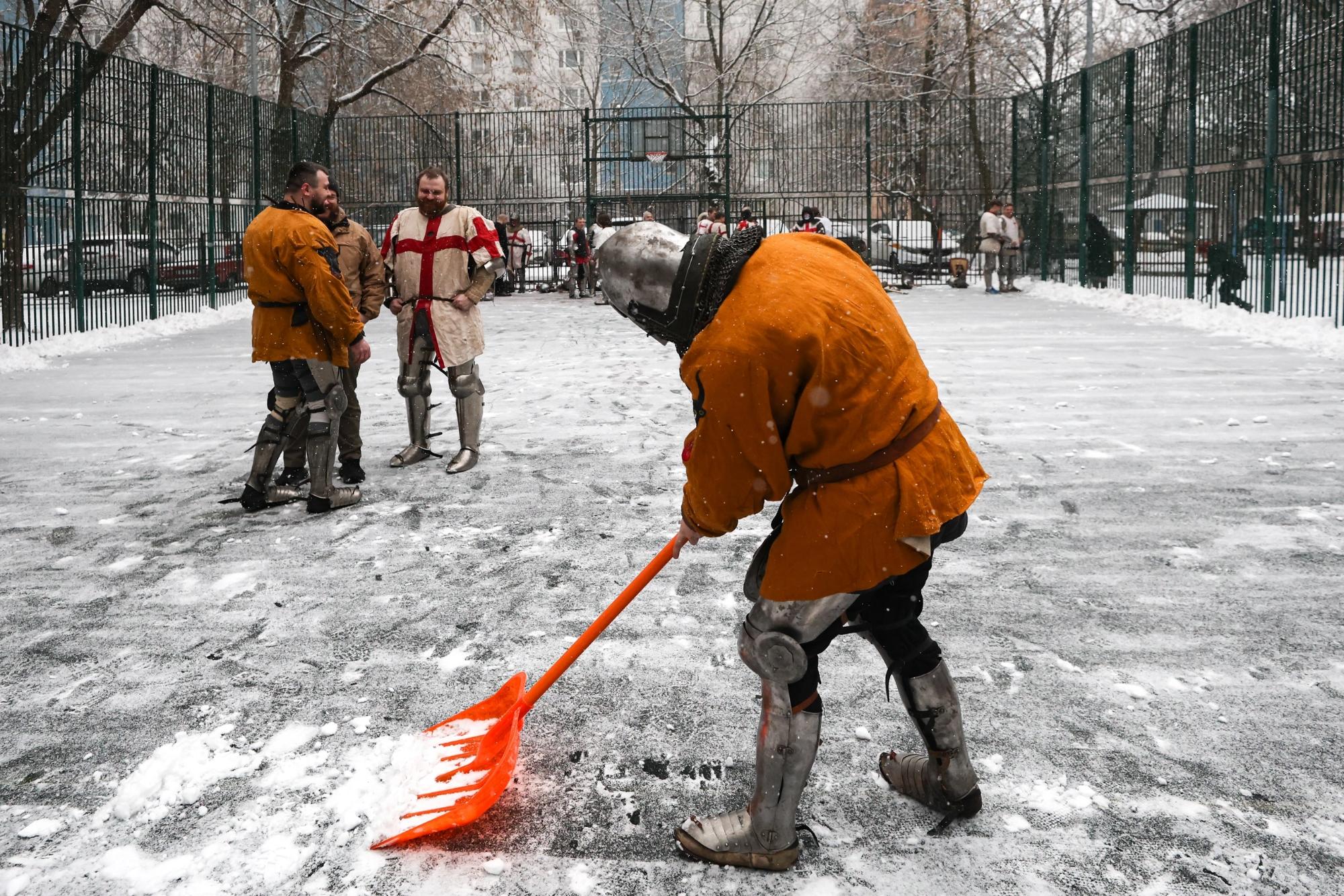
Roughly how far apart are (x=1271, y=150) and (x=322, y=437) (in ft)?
39.0

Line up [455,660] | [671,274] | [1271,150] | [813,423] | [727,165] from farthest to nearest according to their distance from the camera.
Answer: [727,165]
[1271,150]
[455,660]
[671,274]
[813,423]

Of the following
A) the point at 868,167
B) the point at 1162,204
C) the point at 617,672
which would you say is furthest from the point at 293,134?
the point at 617,672

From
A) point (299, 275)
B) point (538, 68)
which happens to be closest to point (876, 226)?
point (299, 275)

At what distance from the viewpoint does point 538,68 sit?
174 feet

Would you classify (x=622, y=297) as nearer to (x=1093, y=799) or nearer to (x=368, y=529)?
(x=1093, y=799)

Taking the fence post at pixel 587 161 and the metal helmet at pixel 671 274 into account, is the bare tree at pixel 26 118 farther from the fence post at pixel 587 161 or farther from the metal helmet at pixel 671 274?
the metal helmet at pixel 671 274

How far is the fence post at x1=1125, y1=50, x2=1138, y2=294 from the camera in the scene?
61.4 feet

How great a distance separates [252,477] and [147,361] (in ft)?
24.1

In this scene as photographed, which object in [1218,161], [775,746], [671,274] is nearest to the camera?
[671,274]

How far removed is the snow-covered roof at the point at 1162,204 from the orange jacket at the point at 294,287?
13178mm

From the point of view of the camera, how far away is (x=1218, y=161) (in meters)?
15.6

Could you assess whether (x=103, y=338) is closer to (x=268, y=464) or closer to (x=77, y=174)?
(x=77, y=174)

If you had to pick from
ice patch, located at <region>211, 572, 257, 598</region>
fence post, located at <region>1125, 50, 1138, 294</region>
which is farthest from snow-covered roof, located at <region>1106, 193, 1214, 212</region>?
ice patch, located at <region>211, 572, 257, 598</region>

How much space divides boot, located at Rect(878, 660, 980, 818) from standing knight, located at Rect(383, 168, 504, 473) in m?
4.82
